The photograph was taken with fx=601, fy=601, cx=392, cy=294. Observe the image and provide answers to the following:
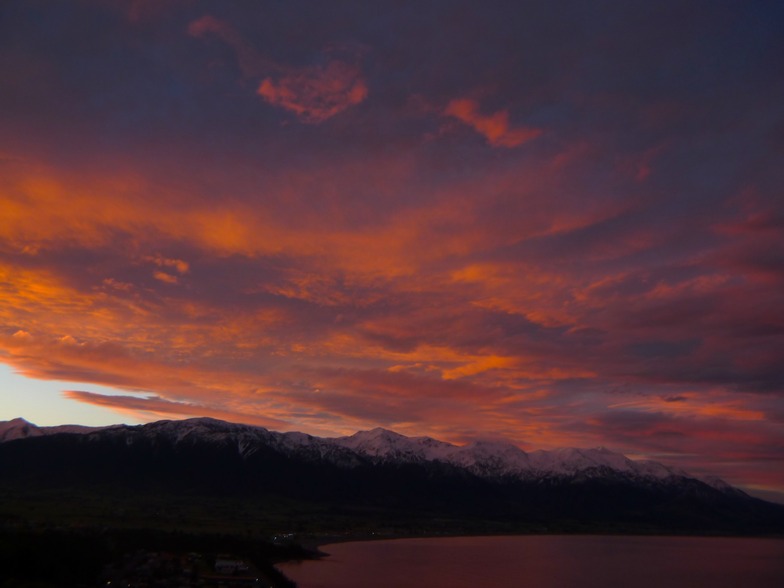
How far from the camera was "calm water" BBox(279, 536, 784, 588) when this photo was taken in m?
102

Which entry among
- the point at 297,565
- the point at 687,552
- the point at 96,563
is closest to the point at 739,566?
the point at 687,552

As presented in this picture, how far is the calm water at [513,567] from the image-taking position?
10162cm

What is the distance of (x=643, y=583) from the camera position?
381ft

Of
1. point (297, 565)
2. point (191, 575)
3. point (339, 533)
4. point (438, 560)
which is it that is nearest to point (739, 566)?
point (438, 560)

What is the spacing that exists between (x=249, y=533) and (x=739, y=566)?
12870 centimetres

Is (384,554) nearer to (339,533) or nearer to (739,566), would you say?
(339,533)

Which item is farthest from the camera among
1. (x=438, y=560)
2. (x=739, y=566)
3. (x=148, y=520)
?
(x=739, y=566)

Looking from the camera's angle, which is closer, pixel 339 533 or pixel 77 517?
pixel 77 517

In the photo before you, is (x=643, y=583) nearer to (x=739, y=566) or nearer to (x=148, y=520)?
(x=739, y=566)

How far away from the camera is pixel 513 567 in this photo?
127750 millimetres

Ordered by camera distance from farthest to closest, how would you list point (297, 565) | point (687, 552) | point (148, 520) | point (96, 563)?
point (687, 552)
point (148, 520)
point (297, 565)
point (96, 563)

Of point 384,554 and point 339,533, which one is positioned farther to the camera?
point 339,533

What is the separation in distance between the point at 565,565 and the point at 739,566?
57.4 meters

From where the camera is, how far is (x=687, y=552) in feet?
654
